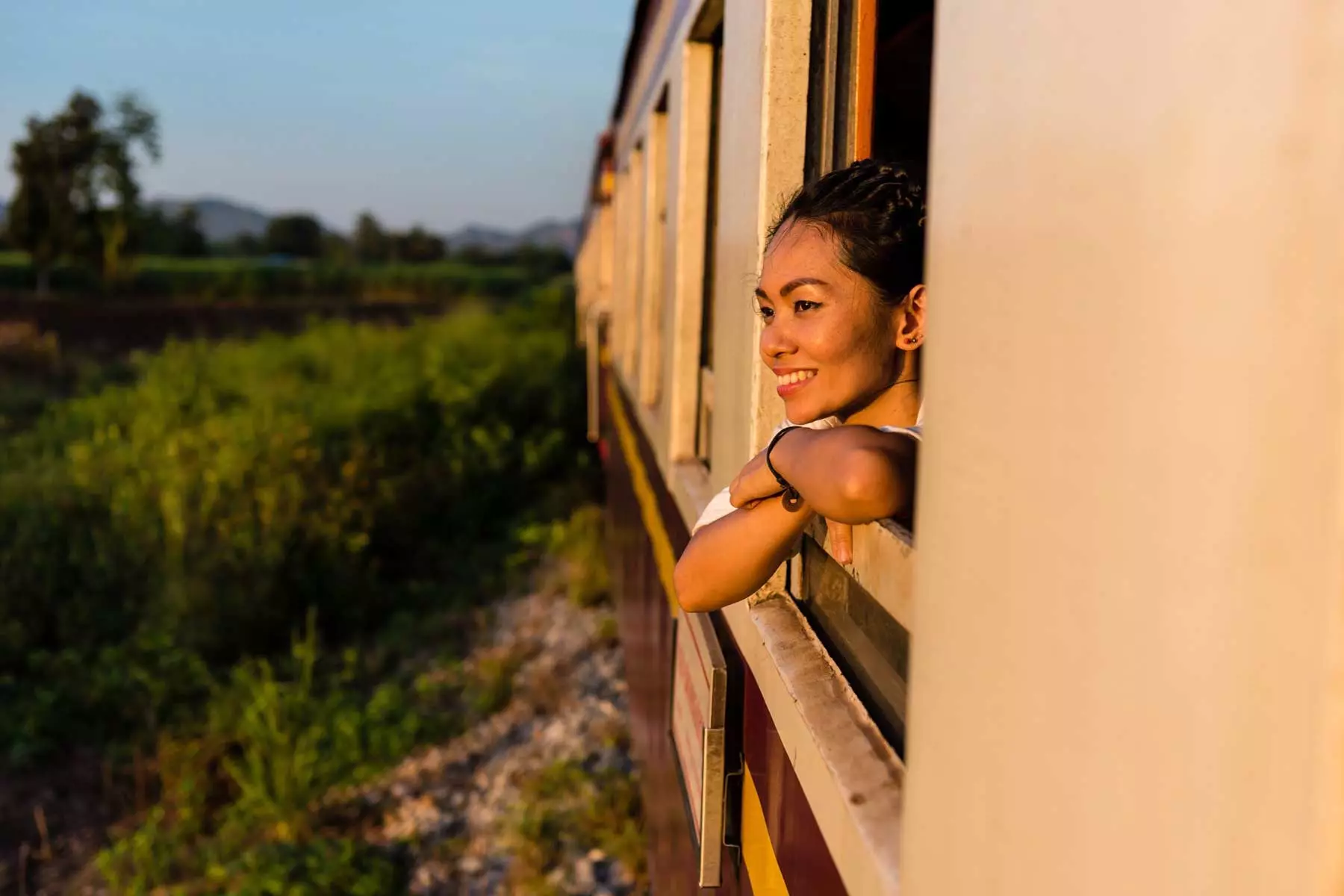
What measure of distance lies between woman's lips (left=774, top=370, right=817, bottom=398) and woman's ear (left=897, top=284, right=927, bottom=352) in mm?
110

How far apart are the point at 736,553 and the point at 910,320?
1.12 ft

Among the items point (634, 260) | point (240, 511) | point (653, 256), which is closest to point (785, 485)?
point (653, 256)

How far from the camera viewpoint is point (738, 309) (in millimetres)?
1898

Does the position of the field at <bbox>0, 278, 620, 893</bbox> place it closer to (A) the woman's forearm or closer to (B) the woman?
(B) the woman

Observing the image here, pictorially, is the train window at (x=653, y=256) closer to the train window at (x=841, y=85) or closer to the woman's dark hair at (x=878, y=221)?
the train window at (x=841, y=85)

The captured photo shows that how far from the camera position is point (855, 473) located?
1.03 metres

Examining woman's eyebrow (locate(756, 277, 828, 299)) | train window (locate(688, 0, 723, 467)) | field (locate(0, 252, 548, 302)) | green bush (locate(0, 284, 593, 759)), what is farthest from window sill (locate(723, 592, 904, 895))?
field (locate(0, 252, 548, 302))

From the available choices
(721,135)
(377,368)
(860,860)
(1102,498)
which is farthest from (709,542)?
(377,368)

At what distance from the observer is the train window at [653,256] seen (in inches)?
154

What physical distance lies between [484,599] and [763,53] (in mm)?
6614

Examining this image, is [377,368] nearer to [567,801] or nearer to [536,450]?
[536,450]

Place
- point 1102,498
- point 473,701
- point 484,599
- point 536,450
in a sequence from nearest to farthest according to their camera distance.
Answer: point 1102,498
point 473,701
point 484,599
point 536,450

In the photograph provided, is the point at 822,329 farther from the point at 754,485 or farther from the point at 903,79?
the point at 903,79

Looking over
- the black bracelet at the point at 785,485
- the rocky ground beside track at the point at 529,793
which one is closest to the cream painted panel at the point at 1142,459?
the black bracelet at the point at 785,485
